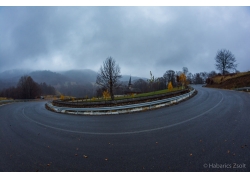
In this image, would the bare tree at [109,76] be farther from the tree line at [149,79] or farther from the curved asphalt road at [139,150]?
the curved asphalt road at [139,150]

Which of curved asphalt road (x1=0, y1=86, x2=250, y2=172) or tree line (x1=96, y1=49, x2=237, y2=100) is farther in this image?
tree line (x1=96, y1=49, x2=237, y2=100)

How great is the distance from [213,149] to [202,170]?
1396 millimetres

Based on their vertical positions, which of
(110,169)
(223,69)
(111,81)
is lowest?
(110,169)

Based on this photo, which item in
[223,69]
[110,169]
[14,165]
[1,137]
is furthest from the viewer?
[223,69]

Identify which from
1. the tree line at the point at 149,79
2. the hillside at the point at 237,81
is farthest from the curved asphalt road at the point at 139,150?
the hillside at the point at 237,81

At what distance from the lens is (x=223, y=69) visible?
5459 cm

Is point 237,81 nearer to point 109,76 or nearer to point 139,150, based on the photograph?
point 109,76

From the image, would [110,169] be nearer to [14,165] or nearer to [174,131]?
[14,165]

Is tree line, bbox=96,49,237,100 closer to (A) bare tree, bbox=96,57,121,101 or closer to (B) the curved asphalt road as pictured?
(A) bare tree, bbox=96,57,121,101

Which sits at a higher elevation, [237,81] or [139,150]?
[237,81]

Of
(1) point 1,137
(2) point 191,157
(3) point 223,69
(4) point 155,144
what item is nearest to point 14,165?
(1) point 1,137

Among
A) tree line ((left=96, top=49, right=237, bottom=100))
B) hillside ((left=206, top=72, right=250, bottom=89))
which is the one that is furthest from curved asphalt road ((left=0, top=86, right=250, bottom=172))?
hillside ((left=206, top=72, right=250, bottom=89))

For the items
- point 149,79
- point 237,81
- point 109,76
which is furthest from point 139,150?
point 149,79

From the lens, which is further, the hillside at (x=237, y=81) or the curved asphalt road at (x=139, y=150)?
the hillside at (x=237, y=81)
